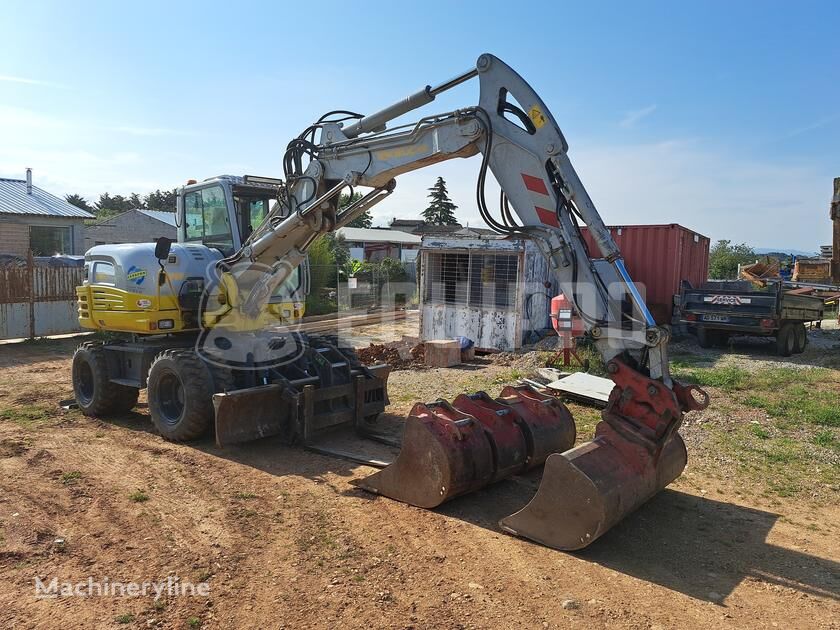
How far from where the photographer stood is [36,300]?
54.4ft

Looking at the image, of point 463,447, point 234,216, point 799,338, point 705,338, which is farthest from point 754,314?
point 234,216

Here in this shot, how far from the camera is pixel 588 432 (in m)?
8.14

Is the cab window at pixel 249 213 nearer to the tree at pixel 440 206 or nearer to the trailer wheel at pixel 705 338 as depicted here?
the trailer wheel at pixel 705 338

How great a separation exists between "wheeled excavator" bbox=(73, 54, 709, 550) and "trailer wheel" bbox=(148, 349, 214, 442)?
0.02 metres

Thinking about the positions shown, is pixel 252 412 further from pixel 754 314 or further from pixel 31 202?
pixel 31 202

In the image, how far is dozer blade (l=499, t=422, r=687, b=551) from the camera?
4.59 meters

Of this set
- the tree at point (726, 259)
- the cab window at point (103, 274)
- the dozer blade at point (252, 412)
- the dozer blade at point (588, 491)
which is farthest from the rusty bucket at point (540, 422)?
the tree at point (726, 259)

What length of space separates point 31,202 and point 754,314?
2449 cm

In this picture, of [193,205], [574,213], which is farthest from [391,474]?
[193,205]

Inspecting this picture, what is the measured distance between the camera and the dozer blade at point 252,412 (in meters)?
6.90

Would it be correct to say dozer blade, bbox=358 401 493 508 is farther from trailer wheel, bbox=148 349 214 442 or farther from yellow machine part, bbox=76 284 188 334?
yellow machine part, bbox=76 284 188 334

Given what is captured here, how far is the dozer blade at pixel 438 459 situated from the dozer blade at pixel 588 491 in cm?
55

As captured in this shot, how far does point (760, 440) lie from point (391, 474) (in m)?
4.91

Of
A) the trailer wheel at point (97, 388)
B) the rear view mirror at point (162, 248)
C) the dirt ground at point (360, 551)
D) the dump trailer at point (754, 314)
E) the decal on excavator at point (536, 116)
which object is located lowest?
the dirt ground at point (360, 551)
